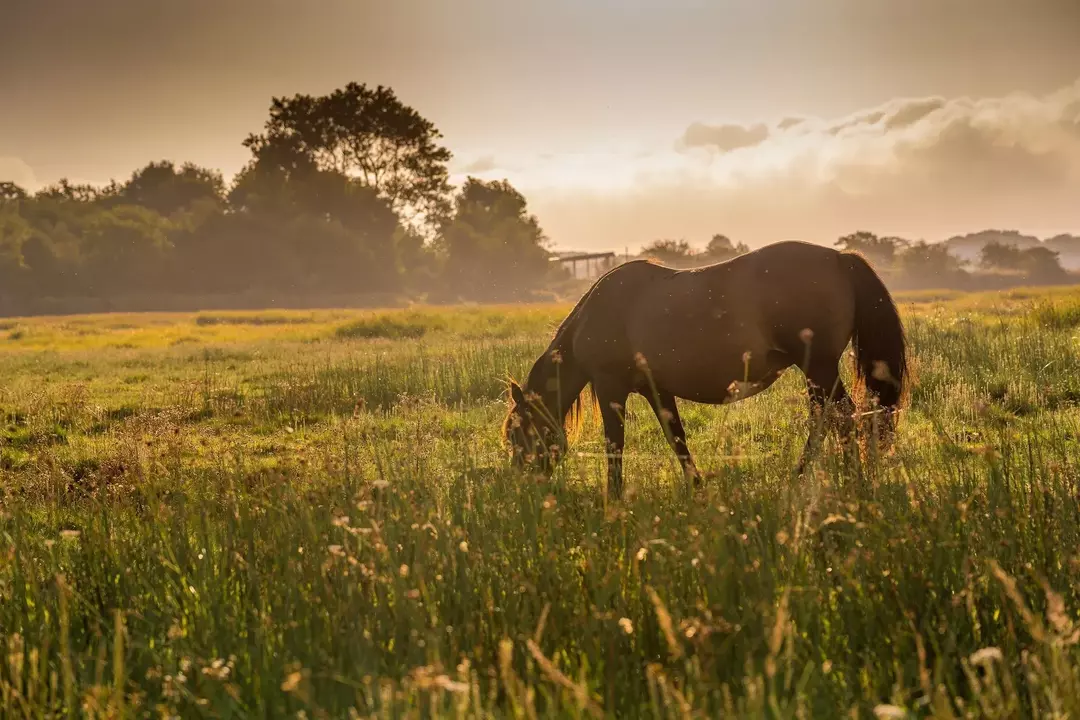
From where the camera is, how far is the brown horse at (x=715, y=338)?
550 cm

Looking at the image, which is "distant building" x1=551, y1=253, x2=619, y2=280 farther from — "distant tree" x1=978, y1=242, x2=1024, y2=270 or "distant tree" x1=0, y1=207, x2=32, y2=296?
"distant tree" x1=978, y1=242, x2=1024, y2=270

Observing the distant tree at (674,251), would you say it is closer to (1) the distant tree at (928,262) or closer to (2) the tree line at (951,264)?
(2) the tree line at (951,264)

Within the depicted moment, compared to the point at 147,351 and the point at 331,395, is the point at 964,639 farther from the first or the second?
the point at 147,351

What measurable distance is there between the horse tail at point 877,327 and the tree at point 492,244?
57092 mm

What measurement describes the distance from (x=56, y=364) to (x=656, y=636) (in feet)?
60.5

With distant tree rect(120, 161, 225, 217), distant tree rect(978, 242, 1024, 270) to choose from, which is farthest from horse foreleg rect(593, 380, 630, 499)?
distant tree rect(978, 242, 1024, 270)

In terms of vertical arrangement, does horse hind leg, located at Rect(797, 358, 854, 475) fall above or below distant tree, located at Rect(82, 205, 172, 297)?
below

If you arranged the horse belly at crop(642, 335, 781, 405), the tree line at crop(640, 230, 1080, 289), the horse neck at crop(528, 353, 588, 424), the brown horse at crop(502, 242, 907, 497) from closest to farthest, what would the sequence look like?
1. the brown horse at crop(502, 242, 907, 497)
2. the horse belly at crop(642, 335, 781, 405)
3. the horse neck at crop(528, 353, 588, 424)
4. the tree line at crop(640, 230, 1080, 289)

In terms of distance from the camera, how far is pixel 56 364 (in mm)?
18234

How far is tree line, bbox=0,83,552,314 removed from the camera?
50.4 metres

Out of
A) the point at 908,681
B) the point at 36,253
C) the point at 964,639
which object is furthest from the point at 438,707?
the point at 36,253

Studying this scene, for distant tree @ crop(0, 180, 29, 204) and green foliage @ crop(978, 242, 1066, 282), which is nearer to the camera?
distant tree @ crop(0, 180, 29, 204)

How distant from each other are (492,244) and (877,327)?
191 feet

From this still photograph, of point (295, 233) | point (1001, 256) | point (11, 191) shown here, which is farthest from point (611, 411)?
point (1001, 256)
